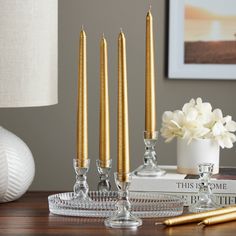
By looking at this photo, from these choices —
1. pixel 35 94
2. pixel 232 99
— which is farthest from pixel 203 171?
pixel 232 99

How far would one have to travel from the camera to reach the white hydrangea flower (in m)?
2.04

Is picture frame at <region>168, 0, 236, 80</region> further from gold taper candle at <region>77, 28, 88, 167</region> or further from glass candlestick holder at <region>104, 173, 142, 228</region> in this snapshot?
glass candlestick holder at <region>104, 173, 142, 228</region>

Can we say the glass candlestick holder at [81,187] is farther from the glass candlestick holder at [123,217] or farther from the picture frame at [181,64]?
the picture frame at [181,64]

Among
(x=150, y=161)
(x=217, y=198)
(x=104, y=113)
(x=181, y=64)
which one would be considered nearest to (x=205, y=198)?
(x=217, y=198)

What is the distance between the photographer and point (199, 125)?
2047 mm

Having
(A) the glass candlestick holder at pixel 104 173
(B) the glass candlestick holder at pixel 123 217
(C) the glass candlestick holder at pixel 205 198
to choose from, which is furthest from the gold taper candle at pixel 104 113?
(C) the glass candlestick holder at pixel 205 198

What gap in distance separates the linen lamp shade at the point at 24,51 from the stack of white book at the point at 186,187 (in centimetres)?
36

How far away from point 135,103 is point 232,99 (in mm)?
361

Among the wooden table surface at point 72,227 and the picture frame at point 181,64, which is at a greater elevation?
the picture frame at point 181,64

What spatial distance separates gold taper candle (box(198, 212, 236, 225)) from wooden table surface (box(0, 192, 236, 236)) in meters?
0.01

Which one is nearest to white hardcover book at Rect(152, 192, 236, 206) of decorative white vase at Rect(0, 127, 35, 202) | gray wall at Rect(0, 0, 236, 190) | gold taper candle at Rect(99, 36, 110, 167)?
gold taper candle at Rect(99, 36, 110, 167)

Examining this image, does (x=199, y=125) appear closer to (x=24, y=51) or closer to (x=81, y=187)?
(x=81, y=187)

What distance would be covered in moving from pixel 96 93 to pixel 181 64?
0.34 m

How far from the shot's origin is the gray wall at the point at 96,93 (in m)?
3.01
